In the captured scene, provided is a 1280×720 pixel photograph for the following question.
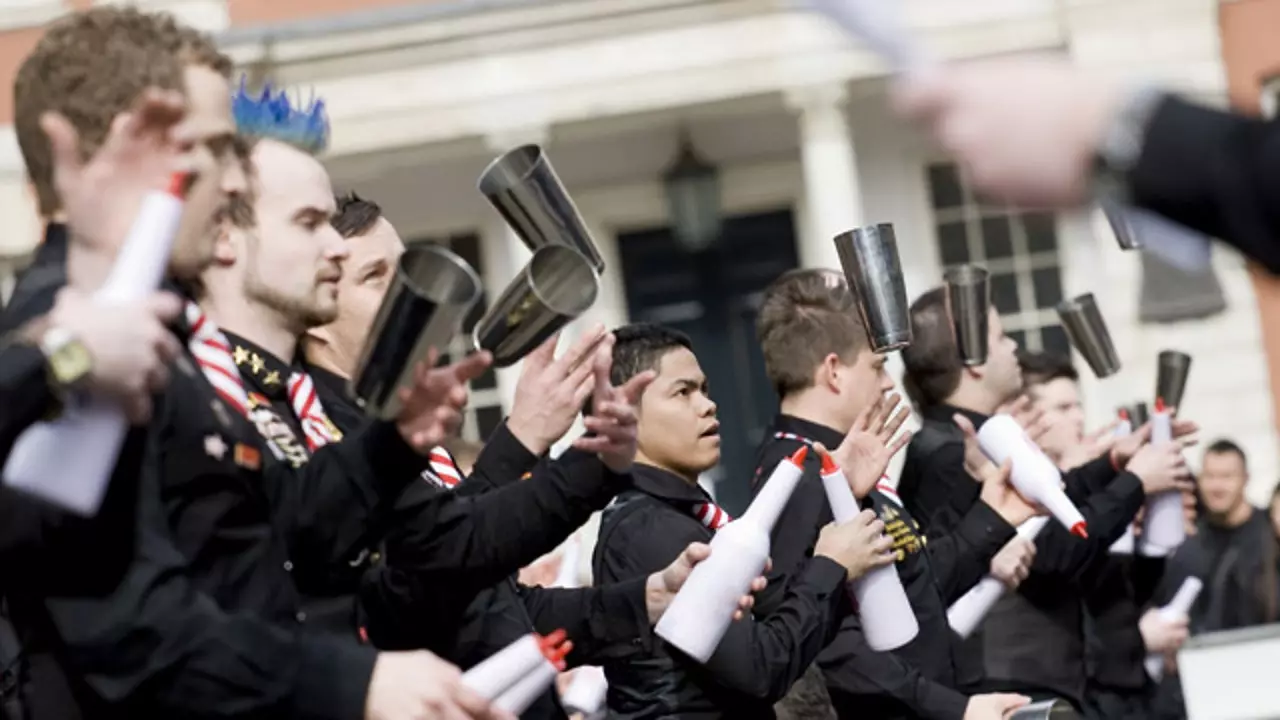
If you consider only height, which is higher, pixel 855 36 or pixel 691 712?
pixel 855 36

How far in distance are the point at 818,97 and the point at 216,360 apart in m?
13.3

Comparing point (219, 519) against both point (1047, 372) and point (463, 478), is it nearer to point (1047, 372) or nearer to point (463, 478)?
point (463, 478)

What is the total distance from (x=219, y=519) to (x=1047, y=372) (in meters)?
5.59

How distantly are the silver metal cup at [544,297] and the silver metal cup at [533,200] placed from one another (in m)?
0.26

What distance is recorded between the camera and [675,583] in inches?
184

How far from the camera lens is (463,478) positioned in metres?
5.11

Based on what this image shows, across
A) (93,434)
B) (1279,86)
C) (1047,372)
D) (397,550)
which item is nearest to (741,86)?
(1279,86)

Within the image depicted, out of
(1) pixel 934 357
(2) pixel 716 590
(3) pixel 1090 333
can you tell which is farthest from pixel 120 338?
(3) pixel 1090 333

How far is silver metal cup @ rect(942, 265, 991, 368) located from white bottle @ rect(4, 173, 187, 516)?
4269mm

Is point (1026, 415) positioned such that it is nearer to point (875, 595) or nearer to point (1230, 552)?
point (875, 595)

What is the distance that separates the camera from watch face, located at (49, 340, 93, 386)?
2609mm

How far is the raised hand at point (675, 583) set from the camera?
458 cm

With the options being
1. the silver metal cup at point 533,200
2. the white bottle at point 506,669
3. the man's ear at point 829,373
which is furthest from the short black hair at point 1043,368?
the white bottle at point 506,669

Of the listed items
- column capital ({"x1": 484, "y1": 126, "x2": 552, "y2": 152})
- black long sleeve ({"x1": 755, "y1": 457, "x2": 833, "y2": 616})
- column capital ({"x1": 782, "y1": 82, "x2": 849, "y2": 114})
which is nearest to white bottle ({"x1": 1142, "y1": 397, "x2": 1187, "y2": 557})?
black long sleeve ({"x1": 755, "y1": 457, "x2": 833, "y2": 616})
